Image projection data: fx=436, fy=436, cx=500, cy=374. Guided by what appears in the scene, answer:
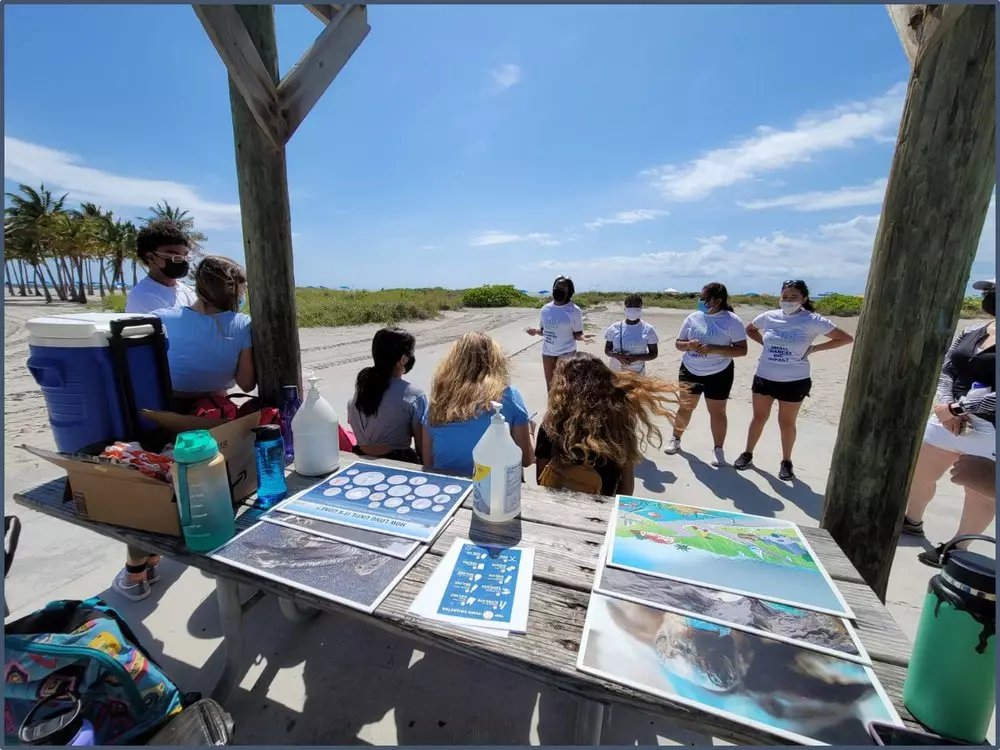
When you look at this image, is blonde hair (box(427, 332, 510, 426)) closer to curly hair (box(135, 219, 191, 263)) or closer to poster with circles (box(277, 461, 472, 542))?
poster with circles (box(277, 461, 472, 542))

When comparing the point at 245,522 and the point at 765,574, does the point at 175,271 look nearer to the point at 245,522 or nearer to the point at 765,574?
the point at 245,522

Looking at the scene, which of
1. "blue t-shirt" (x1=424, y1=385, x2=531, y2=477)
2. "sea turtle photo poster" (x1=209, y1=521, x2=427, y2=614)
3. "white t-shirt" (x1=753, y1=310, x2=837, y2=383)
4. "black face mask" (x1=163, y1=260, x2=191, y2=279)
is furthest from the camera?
"white t-shirt" (x1=753, y1=310, x2=837, y2=383)

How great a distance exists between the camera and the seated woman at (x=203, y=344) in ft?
7.93

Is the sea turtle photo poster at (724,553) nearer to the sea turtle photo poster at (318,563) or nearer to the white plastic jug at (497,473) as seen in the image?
the white plastic jug at (497,473)

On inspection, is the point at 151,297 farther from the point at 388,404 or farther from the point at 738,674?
the point at 738,674

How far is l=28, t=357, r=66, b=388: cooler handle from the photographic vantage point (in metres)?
1.84

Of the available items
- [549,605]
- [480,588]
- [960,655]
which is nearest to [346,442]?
[480,588]

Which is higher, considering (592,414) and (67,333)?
(67,333)

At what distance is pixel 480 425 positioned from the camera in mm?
2281

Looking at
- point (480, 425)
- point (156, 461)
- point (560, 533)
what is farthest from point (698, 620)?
point (156, 461)

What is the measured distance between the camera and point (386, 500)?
5.87 ft

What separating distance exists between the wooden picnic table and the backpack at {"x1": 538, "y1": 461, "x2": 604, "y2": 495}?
130mm

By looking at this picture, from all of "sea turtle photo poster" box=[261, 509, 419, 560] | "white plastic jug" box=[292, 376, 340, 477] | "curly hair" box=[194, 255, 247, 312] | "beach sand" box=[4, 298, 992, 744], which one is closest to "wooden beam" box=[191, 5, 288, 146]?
"curly hair" box=[194, 255, 247, 312]

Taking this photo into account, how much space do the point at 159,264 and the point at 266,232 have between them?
1.07 metres
